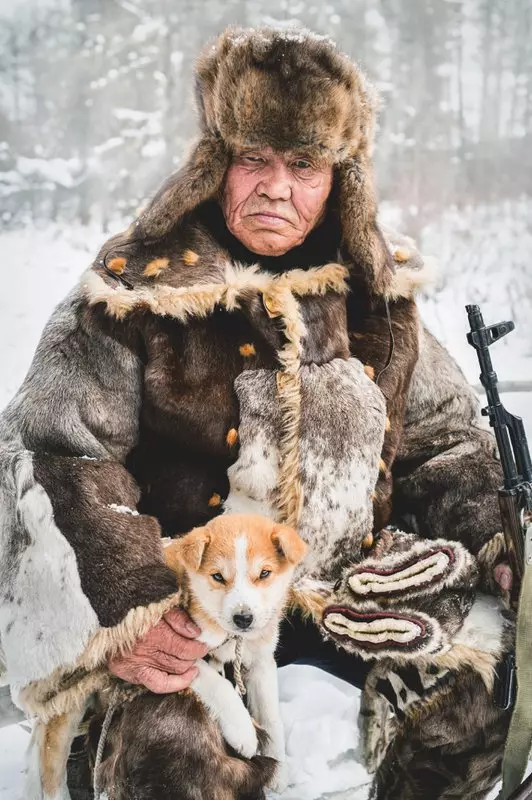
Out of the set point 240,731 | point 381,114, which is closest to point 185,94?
point 381,114

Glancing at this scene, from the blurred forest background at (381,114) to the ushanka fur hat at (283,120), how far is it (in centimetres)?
40

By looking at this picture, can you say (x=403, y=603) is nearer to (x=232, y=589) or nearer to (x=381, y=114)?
(x=232, y=589)

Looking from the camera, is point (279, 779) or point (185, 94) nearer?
point (279, 779)

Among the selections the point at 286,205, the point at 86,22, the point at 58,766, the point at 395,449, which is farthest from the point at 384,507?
the point at 86,22

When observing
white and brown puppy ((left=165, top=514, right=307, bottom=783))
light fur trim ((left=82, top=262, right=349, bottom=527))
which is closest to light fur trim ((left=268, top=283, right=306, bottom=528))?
light fur trim ((left=82, top=262, right=349, bottom=527))

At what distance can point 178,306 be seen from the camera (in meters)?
1.07

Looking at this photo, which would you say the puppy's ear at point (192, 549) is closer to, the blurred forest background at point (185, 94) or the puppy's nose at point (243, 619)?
the puppy's nose at point (243, 619)

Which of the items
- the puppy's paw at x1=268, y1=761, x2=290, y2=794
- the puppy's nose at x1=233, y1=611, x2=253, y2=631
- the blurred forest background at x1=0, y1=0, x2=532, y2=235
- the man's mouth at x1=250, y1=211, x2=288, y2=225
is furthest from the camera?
the blurred forest background at x1=0, y1=0, x2=532, y2=235

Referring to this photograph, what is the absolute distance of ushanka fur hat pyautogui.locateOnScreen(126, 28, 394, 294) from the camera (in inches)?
41.2

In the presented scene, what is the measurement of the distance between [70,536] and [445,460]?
0.62 meters

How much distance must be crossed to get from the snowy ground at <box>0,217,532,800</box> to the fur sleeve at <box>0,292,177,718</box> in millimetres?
357

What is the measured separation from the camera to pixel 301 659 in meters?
1.20

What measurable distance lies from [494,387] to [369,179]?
1.14 ft

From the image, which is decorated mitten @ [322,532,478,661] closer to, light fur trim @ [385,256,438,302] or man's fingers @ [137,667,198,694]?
man's fingers @ [137,667,198,694]
